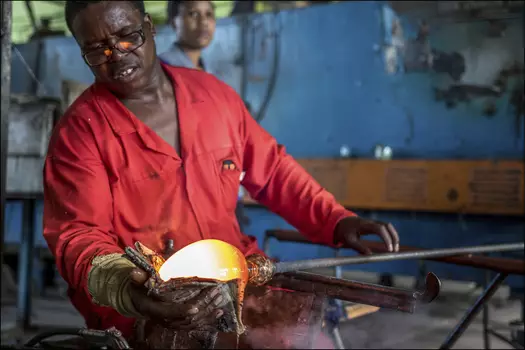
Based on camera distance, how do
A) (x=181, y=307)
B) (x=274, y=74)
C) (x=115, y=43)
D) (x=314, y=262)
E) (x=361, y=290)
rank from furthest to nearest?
(x=274, y=74) < (x=115, y=43) < (x=314, y=262) < (x=361, y=290) < (x=181, y=307)

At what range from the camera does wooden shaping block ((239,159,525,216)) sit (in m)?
4.45

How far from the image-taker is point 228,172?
2094 mm

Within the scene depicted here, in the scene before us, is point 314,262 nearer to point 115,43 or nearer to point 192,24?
point 115,43

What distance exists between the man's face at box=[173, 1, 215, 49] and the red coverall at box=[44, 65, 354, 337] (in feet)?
3.86

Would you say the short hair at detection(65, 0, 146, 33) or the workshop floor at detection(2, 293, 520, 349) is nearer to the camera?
the short hair at detection(65, 0, 146, 33)

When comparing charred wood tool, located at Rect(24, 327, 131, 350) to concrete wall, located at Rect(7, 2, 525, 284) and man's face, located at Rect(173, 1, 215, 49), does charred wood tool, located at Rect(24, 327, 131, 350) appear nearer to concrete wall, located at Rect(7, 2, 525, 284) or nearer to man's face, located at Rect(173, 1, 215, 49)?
man's face, located at Rect(173, 1, 215, 49)

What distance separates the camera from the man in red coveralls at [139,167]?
1.73 m

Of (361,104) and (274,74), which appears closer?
(361,104)

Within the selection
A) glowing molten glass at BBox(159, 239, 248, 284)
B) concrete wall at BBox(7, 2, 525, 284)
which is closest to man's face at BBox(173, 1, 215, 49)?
concrete wall at BBox(7, 2, 525, 284)

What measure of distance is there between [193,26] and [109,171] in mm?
1765

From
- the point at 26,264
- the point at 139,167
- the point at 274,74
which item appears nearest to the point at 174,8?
the point at 139,167

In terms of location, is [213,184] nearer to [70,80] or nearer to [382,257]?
[382,257]

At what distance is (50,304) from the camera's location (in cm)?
539

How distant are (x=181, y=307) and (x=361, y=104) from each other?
13.7ft
